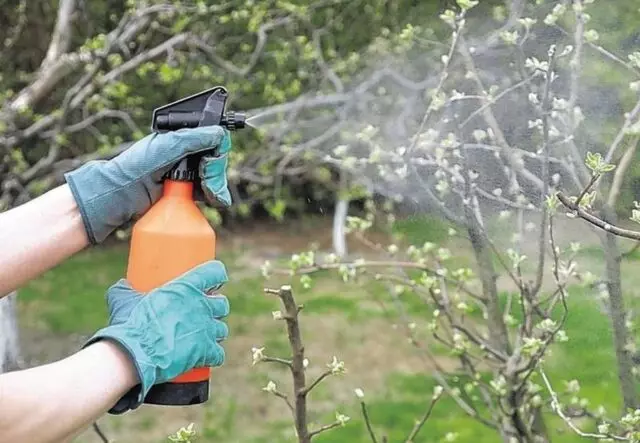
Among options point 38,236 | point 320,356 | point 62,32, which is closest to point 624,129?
point 38,236

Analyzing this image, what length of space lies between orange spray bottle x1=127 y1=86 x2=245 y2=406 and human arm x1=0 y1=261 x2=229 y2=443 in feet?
0.15

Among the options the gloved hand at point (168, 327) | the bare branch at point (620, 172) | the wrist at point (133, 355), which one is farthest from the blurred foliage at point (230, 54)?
the wrist at point (133, 355)

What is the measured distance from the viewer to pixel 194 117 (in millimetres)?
1579

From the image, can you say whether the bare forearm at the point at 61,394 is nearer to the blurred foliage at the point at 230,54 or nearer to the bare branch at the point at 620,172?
the bare branch at the point at 620,172

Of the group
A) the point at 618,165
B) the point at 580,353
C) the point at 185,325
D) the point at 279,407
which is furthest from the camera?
the point at 279,407

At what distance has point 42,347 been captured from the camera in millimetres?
5043

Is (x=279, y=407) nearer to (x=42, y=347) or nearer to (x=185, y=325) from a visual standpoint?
(x=42, y=347)

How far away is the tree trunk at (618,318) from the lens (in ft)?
5.97

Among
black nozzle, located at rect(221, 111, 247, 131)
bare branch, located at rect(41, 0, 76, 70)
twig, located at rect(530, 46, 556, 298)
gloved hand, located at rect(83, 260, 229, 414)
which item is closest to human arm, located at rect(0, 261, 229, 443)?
gloved hand, located at rect(83, 260, 229, 414)

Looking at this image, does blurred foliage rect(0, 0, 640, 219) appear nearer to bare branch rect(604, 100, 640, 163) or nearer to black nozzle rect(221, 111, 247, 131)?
bare branch rect(604, 100, 640, 163)

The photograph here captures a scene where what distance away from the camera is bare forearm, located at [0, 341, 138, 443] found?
1.16m

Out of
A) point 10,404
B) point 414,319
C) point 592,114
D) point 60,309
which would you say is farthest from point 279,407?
point 10,404

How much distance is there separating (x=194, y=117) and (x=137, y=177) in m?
0.15

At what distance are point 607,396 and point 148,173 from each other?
7.03 feet
